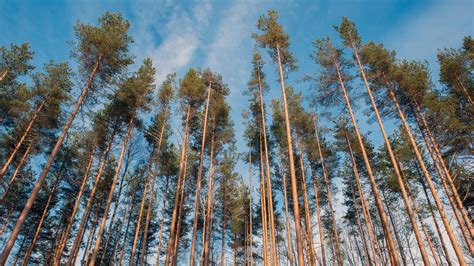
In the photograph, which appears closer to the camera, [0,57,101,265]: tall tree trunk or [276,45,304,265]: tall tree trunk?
[276,45,304,265]: tall tree trunk

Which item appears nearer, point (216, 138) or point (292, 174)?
point (292, 174)

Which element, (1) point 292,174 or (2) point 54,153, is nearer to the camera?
(1) point 292,174

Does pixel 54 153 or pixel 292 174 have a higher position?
pixel 54 153

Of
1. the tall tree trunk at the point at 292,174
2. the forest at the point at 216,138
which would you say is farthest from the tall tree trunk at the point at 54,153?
the tall tree trunk at the point at 292,174

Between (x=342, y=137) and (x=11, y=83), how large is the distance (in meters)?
22.5

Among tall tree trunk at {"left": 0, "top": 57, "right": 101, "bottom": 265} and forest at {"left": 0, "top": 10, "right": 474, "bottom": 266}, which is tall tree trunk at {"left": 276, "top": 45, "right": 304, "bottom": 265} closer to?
forest at {"left": 0, "top": 10, "right": 474, "bottom": 266}

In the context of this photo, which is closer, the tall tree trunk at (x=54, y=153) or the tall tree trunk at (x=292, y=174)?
the tall tree trunk at (x=292, y=174)

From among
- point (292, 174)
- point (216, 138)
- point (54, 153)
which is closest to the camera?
point (292, 174)

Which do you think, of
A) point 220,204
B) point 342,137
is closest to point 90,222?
point 220,204

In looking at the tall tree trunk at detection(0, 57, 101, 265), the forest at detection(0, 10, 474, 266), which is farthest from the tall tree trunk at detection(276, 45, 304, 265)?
the tall tree trunk at detection(0, 57, 101, 265)

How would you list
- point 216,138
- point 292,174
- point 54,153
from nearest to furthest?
point 292,174
point 54,153
point 216,138

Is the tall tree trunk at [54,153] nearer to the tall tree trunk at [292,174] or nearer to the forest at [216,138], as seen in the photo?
the forest at [216,138]

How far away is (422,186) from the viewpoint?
16.9 m

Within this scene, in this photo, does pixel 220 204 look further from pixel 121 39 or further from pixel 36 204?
pixel 121 39
